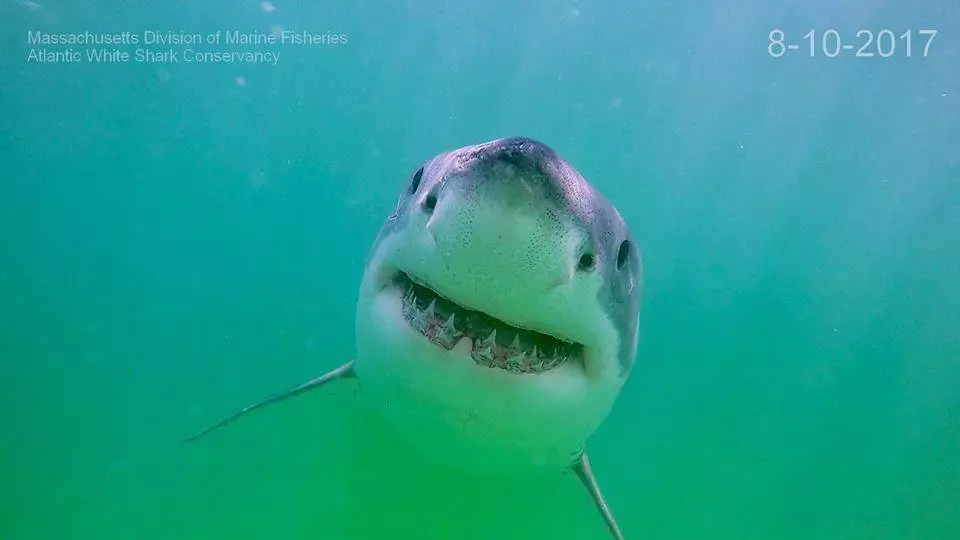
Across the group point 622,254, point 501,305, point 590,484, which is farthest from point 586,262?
point 590,484

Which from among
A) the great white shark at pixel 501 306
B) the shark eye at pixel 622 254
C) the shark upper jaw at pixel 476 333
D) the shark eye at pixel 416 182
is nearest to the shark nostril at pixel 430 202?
the great white shark at pixel 501 306

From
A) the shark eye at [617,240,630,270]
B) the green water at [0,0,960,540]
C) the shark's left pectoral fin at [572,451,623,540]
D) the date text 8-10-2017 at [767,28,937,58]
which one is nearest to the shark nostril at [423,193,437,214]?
the shark eye at [617,240,630,270]

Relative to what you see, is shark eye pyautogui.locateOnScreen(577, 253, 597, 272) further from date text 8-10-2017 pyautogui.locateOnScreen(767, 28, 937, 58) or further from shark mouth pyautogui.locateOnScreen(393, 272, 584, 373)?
date text 8-10-2017 pyautogui.locateOnScreen(767, 28, 937, 58)

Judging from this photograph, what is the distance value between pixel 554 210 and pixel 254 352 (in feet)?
53.6

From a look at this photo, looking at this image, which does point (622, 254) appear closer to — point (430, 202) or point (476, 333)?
point (476, 333)

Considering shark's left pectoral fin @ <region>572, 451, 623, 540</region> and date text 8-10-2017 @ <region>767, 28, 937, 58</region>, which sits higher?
date text 8-10-2017 @ <region>767, 28, 937, 58</region>

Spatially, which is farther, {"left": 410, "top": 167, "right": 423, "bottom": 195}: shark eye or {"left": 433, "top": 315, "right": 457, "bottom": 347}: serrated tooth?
{"left": 410, "top": 167, "right": 423, "bottom": 195}: shark eye

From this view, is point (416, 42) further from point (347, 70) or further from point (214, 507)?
point (214, 507)

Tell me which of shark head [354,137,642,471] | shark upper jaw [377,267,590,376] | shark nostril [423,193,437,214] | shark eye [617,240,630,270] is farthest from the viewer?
shark eye [617,240,630,270]

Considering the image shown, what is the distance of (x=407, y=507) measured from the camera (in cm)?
855

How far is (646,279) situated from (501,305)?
18275mm

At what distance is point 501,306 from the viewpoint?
1704 mm

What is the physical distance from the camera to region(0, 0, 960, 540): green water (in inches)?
470

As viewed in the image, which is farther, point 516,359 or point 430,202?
point 516,359
